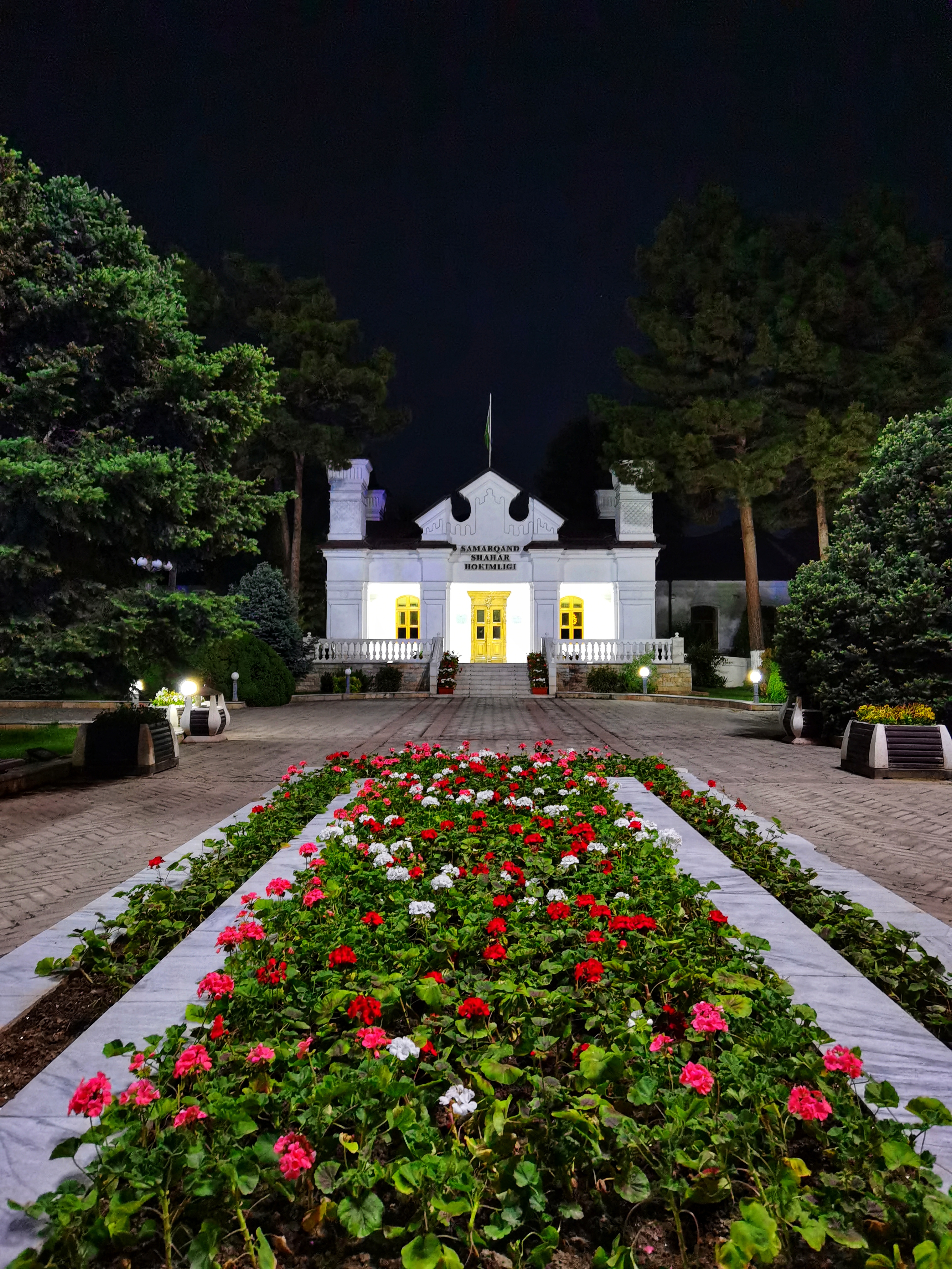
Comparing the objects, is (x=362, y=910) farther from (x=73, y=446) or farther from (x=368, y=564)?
(x=368, y=564)

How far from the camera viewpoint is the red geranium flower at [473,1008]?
256 cm

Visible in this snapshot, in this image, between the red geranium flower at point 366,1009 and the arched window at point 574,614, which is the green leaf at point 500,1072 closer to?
the red geranium flower at point 366,1009

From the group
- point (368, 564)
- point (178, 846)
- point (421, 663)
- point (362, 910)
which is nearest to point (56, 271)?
point (178, 846)

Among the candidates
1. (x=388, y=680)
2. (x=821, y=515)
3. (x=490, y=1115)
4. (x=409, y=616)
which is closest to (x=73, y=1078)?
(x=490, y=1115)

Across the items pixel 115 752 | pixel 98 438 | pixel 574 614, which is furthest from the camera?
pixel 574 614

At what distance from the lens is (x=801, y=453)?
29016 mm

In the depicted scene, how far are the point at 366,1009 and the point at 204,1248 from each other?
840mm

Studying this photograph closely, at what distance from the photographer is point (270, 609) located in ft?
86.8

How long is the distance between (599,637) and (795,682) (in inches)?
762

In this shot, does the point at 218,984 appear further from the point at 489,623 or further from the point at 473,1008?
the point at 489,623

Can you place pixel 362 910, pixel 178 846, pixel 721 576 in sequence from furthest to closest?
pixel 721 576 → pixel 178 846 → pixel 362 910

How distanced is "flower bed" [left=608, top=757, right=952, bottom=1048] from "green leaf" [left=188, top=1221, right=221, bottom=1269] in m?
2.60

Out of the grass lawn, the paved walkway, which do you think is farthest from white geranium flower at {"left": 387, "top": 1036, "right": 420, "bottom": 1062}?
the grass lawn

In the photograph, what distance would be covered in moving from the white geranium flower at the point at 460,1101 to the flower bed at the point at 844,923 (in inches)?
74.6
